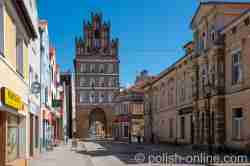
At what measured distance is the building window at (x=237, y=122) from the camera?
26.6 m

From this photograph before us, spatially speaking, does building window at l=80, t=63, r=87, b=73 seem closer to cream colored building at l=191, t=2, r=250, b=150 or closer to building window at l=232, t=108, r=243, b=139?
cream colored building at l=191, t=2, r=250, b=150

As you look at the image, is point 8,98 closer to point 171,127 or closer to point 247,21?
point 247,21

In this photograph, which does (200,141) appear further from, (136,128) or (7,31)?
(136,128)

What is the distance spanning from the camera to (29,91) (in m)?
21.8

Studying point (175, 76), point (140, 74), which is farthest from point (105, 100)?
point (175, 76)

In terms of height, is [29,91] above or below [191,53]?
below

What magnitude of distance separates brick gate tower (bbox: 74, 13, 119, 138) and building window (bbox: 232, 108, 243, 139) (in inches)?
2552

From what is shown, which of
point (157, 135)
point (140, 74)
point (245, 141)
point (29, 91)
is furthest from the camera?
point (140, 74)

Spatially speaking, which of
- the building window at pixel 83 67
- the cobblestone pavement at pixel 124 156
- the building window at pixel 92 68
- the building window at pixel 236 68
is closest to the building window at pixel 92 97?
the building window at pixel 92 68

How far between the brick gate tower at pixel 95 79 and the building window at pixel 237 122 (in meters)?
64.8

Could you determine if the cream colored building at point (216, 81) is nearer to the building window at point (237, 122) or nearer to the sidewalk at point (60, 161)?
the building window at point (237, 122)

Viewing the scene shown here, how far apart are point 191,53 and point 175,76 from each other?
7840 mm

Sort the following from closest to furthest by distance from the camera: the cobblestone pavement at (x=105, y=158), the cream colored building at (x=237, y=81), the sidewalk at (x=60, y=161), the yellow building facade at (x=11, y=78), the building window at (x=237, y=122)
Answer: the yellow building facade at (x=11, y=78)
the sidewalk at (x=60, y=161)
the cobblestone pavement at (x=105, y=158)
the cream colored building at (x=237, y=81)
the building window at (x=237, y=122)

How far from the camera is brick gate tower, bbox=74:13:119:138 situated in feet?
301
